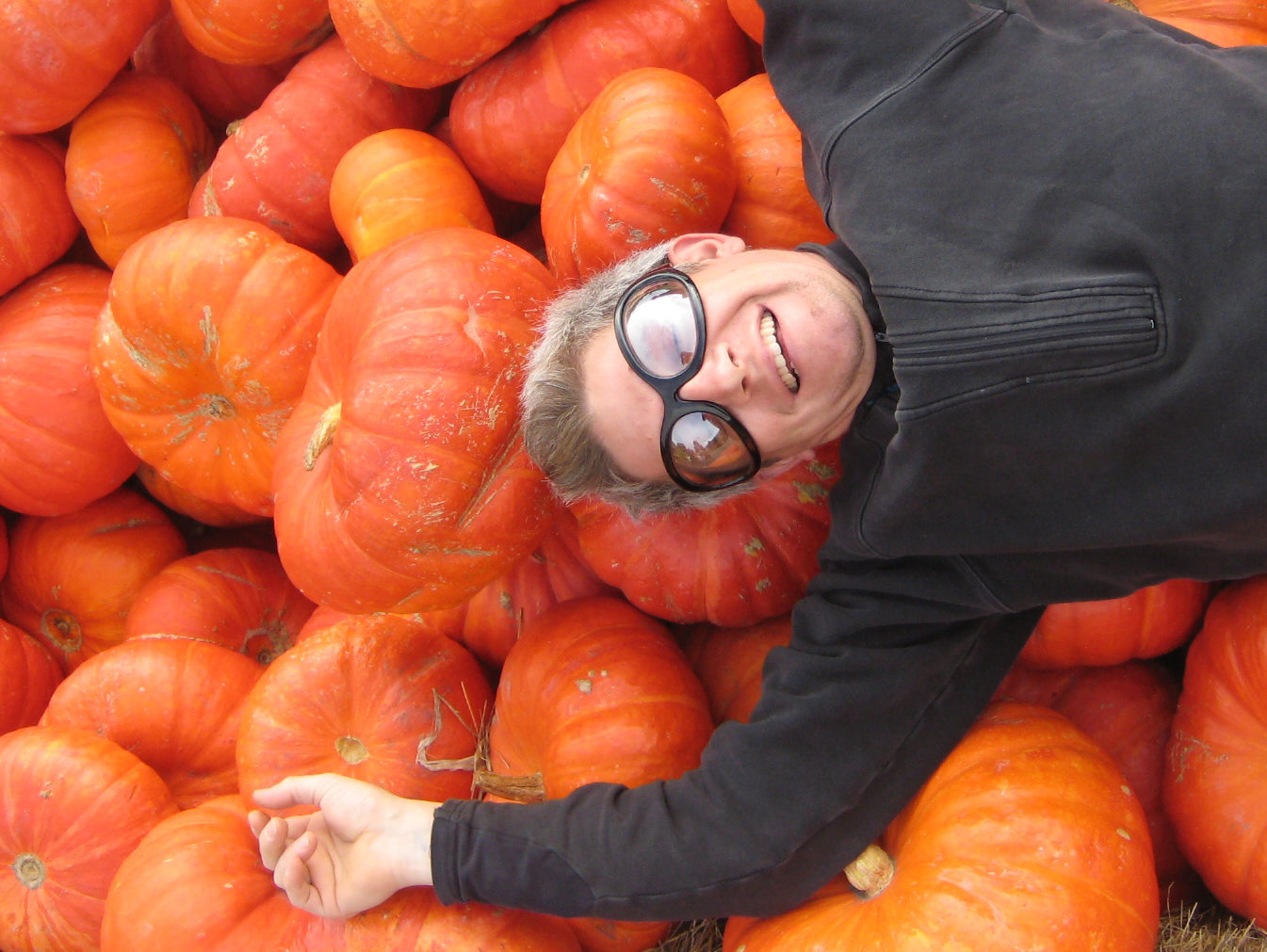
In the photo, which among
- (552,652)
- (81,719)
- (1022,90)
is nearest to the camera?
(1022,90)

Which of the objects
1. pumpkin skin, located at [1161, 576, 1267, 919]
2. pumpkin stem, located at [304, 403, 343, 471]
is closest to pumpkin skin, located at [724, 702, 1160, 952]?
pumpkin skin, located at [1161, 576, 1267, 919]

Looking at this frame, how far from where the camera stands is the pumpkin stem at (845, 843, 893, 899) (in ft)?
5.75

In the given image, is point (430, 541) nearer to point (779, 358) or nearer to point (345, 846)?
point (345, 846)

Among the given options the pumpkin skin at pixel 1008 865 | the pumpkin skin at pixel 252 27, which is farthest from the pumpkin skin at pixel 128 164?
the pumpkin skin at pixel 1008 865

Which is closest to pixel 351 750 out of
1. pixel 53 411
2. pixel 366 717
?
pixel 366 717

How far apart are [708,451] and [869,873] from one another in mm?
855

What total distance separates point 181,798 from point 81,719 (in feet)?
1.11

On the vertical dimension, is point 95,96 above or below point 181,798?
above

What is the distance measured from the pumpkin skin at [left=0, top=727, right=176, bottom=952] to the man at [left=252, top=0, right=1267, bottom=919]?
625 mm

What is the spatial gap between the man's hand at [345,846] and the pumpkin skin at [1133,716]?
131 cm

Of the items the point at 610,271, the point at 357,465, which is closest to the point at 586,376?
the point at 610,271

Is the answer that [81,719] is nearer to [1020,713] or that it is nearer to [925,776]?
[925,776]

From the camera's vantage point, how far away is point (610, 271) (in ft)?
→ 6.41

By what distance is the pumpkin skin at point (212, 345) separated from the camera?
2264mm
